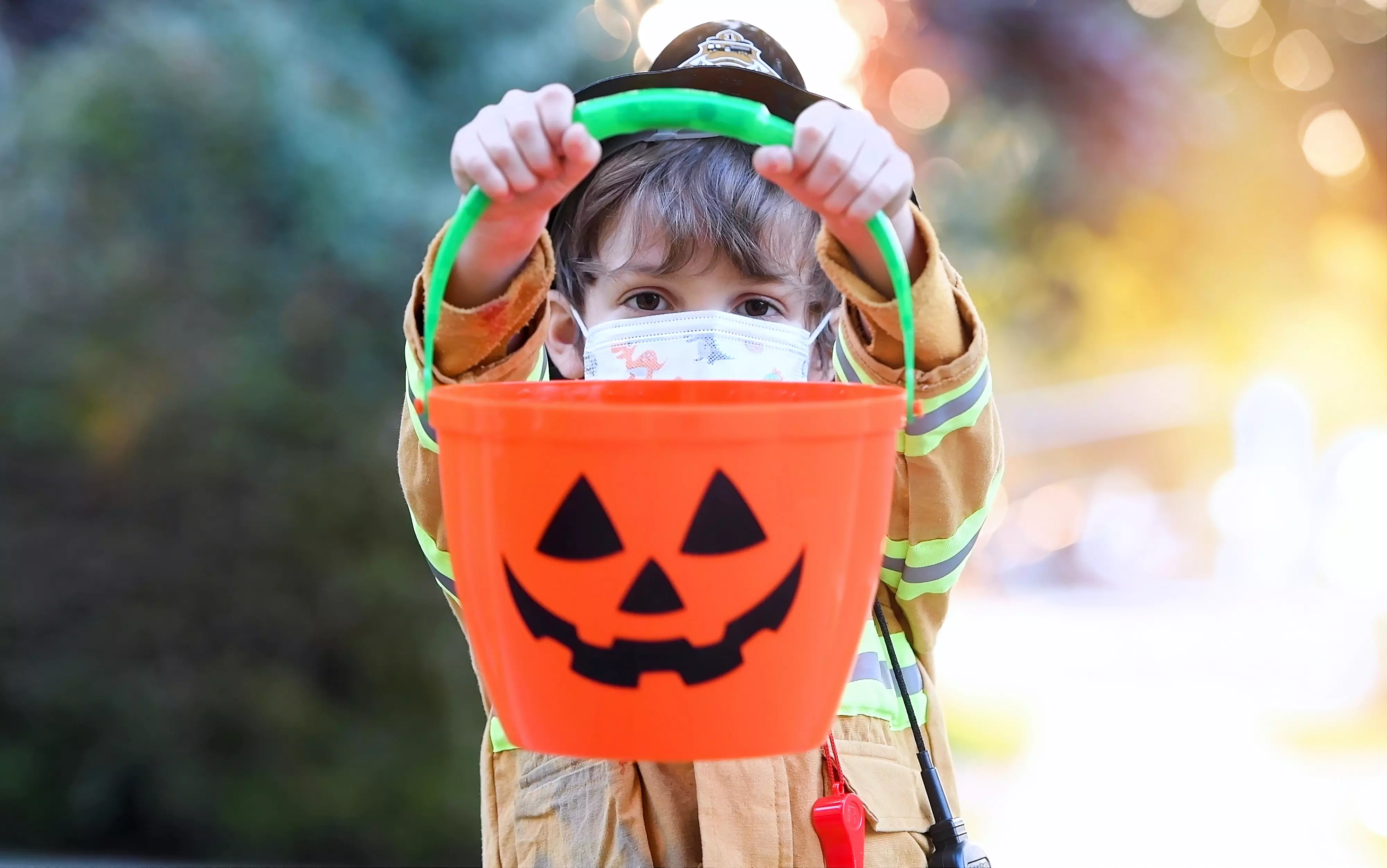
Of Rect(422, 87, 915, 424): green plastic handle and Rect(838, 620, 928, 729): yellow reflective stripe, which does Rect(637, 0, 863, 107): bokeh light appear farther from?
Rect(422, 87, 915, 424): green plastic handle

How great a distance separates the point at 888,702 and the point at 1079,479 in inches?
105

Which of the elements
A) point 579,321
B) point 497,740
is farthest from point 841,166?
point 497,740

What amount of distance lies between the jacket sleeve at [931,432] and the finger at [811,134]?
129 mm

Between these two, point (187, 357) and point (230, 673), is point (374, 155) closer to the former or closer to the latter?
point (187, 357)

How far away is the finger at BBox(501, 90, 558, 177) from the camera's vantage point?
698 millimetres

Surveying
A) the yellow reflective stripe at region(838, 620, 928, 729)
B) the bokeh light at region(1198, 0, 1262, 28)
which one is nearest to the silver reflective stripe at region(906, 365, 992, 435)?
the yellow reflective stripe at region(838, 620, 928, 729)

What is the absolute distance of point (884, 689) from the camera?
110cm

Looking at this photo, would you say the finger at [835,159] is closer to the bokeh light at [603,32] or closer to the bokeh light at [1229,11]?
the bokeh light at [603,32]

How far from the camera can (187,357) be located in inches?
84.7

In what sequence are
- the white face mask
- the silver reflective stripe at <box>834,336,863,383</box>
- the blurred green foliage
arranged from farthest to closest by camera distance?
the blurred green foliage → the white face mask → the silver reflective stripe at <box>834,336,863,383</box>

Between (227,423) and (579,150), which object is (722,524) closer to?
(579,150)

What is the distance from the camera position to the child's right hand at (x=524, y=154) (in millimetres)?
692

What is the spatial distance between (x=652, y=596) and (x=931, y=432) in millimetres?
418

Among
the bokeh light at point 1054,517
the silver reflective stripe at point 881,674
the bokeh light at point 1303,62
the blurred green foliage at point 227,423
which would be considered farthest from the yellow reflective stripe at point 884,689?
the bokeh light at point 1303,62
